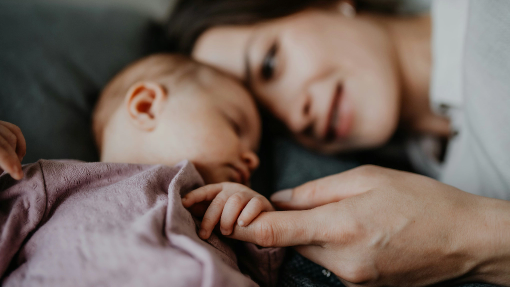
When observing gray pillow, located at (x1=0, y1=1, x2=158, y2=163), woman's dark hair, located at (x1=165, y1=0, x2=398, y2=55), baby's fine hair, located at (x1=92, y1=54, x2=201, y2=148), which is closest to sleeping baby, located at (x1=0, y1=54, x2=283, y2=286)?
baby's fine hair, located at (x1=92, y1=54, x2=201, y2=148)

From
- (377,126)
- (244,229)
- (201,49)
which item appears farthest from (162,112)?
(377,126)

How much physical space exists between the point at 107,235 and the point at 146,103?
44 cm

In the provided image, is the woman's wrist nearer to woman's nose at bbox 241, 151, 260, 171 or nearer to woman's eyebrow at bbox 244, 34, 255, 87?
woman's nose at bbox 241, 151, 260, 171

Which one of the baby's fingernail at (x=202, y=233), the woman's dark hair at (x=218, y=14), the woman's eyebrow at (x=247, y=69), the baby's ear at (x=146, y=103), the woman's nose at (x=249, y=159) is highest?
the woman's dark hair at (x=218, y=14)

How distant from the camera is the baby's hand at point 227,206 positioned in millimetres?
450

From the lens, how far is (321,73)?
0.92 meters

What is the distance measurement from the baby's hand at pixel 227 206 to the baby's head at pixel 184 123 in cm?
17

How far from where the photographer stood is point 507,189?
0.59 meters

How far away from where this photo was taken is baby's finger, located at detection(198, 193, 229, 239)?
45cm

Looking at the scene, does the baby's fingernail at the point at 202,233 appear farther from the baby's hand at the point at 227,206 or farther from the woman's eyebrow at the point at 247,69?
the woman's eyebrow at the point at 247,69

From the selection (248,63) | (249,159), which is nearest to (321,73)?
(248,63)

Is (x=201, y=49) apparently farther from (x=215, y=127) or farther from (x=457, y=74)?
(x=457, y=74)

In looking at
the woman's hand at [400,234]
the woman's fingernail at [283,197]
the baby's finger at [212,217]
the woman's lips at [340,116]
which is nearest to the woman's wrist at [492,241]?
the woman's hand at [400,234]

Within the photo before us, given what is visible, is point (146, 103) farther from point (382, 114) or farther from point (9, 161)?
point (382, 114)
